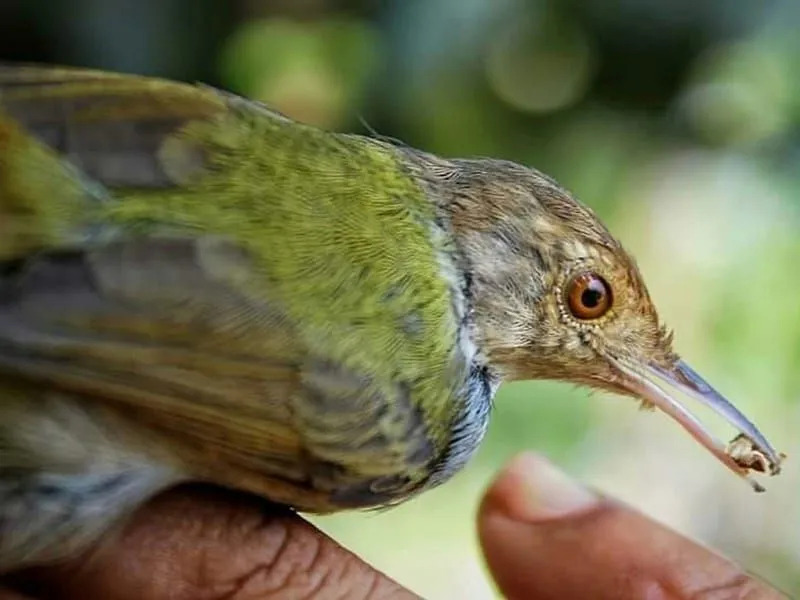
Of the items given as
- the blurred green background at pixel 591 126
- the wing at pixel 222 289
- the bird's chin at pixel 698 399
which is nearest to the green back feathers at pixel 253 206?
the wing at pixel 222 289

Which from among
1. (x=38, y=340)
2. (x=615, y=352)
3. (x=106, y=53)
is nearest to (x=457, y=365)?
(x=615, y=352)

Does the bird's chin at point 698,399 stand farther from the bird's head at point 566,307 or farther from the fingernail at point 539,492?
the fingernail at point 539,492

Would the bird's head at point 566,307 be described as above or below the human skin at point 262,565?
above

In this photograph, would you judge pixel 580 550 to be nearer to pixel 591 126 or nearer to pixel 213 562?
pixel 213 562

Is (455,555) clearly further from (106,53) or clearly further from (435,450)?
(435,450)

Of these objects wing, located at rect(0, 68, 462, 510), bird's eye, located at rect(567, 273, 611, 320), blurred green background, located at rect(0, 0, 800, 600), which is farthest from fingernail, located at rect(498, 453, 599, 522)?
blurred green background, located at rect(0, 0, 800, 600)

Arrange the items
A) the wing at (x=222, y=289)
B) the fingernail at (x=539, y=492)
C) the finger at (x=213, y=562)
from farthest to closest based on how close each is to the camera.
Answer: the fingernail at (x=539, y=492)
the finger at (x=213, y=562)
the wing at (x=222, y=289)

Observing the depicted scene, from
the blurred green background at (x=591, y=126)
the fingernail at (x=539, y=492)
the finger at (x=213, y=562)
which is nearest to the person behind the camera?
the finger at (x=213, y=562)

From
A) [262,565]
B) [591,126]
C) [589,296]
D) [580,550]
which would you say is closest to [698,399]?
[589,296]
